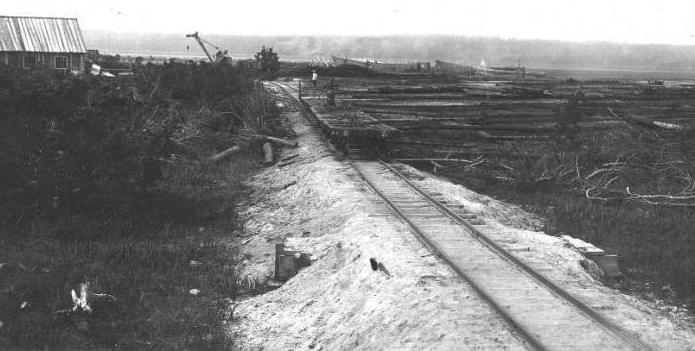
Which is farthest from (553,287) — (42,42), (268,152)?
(42,42)

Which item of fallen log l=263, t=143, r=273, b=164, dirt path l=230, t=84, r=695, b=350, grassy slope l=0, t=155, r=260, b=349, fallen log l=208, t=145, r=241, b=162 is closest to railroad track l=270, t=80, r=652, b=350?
dirt path l=230, t=84, r=695, b=350

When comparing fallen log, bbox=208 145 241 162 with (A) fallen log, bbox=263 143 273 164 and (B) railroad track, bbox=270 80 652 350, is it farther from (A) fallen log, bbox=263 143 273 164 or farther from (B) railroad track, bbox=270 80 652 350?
(B) railroad track, bbox=270 80 652 350

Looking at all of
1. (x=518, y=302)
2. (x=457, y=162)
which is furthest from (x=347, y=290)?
(x=457, y=162)

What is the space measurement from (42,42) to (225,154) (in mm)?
24893

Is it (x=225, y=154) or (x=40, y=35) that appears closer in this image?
(x=225, y=154)

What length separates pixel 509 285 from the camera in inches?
386

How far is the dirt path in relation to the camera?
8.35 metres

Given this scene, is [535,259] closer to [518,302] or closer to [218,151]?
[518,302]

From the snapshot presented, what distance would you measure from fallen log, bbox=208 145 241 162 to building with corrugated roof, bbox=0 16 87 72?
21566mm

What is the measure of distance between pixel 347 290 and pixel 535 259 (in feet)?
11.1

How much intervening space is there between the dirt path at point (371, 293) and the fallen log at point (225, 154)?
7.15m

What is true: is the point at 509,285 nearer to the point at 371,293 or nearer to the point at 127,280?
the point at 371,293

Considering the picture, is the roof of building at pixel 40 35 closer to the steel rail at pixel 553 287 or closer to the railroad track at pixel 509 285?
the railroad track at pixel 509 285

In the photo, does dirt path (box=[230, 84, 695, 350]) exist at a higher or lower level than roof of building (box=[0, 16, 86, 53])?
lower
